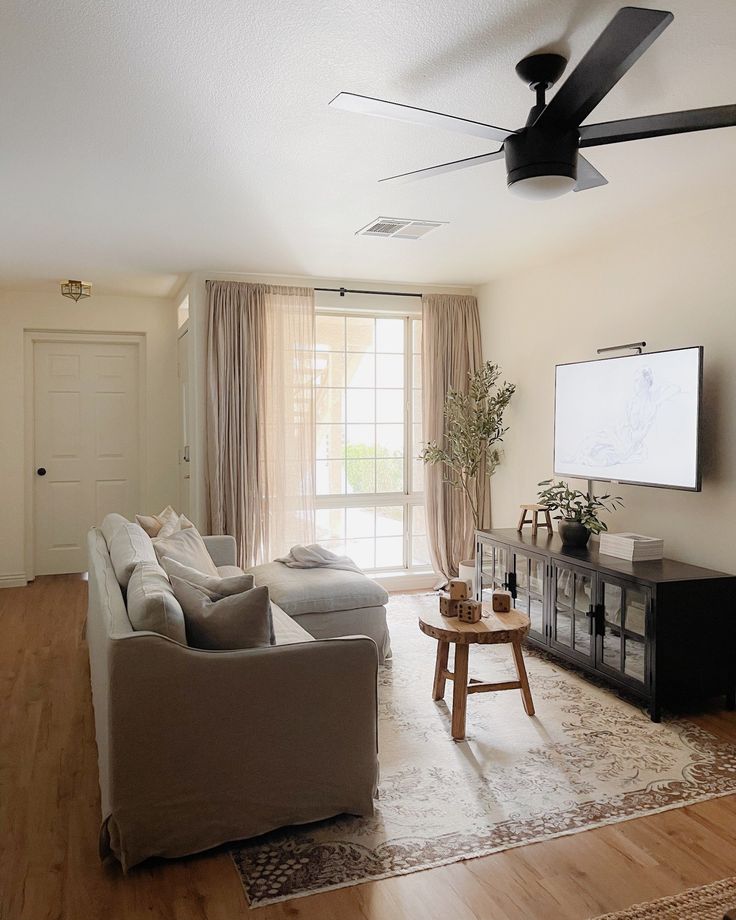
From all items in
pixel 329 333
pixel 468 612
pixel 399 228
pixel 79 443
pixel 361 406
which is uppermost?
pixel 399 228

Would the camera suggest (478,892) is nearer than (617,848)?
Yes

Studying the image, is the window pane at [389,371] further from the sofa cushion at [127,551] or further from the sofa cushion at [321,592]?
the sofa cushion at [127,551]

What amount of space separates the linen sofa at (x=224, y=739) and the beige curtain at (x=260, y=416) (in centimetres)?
300

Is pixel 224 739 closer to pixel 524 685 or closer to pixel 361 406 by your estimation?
pixel 524 685

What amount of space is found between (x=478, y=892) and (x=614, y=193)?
3153 mm

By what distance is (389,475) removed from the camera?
6.30m

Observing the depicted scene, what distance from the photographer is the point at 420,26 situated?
84.8 inches

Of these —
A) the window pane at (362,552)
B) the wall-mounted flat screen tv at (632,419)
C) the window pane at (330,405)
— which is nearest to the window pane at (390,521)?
the window pane at (362,552)

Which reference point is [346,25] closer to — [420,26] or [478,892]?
[420,26]

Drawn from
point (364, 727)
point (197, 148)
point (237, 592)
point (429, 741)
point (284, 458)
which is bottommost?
point (429, 741)

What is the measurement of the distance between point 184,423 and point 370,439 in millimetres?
1659

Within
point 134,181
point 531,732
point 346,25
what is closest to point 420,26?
point 346,25

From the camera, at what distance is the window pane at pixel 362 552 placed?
621 centimetres

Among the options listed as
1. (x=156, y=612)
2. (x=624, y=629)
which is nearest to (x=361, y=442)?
(x=624, y=629)
